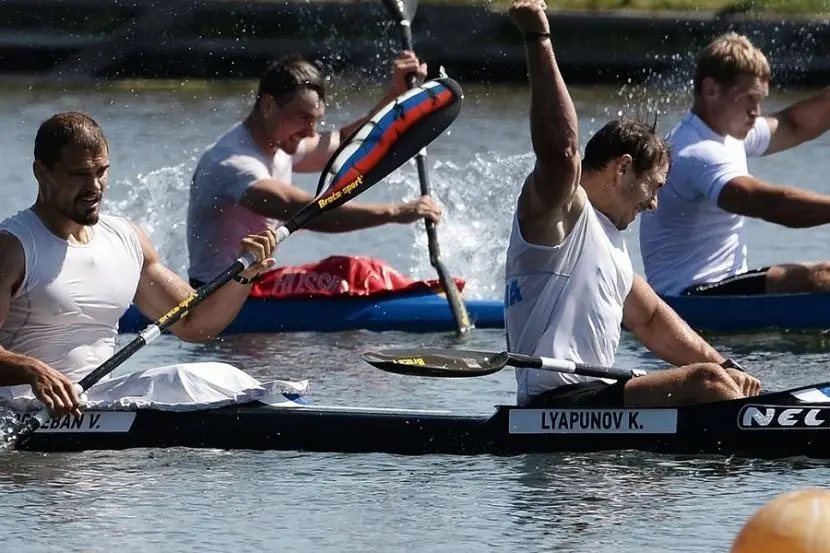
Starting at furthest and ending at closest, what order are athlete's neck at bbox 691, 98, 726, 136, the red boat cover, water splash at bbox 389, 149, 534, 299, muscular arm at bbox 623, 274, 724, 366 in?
water splash at bbox 389, 149, 534, 299 < the red boat cover < athlete's neck at bbox 691, 98, 726, 136 < muscular arm at bbox 623, 274, 724, 366

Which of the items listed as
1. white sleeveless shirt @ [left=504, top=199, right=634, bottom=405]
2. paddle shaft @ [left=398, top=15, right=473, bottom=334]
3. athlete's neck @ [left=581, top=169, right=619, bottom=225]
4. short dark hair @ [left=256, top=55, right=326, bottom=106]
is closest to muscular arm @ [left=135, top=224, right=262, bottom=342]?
white sleeveless shirt @ [left=504, top=199, right=634, bottom=405]

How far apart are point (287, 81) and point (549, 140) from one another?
423cm

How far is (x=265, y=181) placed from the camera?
34.5 feet

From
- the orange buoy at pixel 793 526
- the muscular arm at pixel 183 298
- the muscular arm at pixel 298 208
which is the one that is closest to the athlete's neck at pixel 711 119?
the muscular arm at pixel 298 208

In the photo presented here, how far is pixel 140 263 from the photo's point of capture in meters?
7.61

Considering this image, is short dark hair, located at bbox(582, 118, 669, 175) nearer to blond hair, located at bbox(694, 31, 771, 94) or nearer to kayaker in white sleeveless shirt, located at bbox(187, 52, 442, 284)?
blond hair, located at bbox(694, 31, 771, 94)

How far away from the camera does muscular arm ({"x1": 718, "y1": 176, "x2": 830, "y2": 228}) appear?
1021cm

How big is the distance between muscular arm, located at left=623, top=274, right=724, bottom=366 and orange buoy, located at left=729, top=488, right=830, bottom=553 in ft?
8.05

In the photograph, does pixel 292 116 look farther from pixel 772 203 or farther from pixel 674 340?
pixel 674 340

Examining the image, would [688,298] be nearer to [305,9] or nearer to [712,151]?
[712,151]

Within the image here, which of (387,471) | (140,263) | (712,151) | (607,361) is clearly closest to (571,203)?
(607,361)

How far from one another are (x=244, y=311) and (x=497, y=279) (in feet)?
7.09

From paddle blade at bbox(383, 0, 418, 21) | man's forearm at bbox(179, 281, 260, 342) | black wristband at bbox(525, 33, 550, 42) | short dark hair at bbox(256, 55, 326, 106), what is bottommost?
man's forearm at bbox(179, 281, 260, 342)

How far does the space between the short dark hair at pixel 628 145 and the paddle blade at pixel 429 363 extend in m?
0.84
